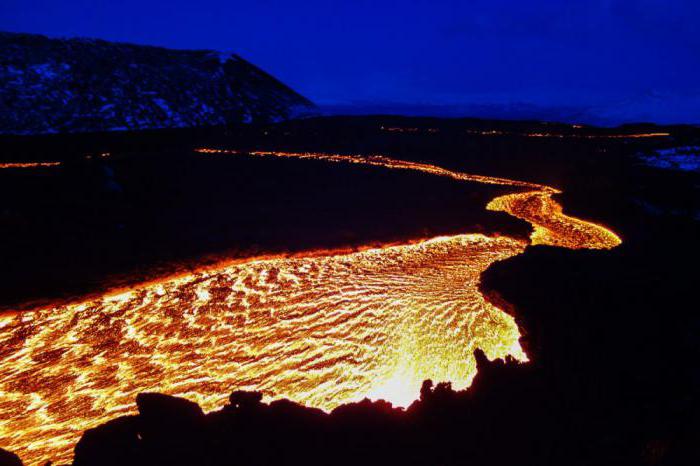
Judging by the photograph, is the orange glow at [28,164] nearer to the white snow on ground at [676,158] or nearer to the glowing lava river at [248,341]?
the glowing lava river at [248,341]

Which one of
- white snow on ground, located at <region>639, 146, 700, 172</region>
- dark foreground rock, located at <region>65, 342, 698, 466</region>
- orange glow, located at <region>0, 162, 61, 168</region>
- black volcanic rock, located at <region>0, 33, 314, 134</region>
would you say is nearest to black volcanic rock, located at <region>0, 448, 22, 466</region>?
dark foreground rock, located at <region>65, 342, 698, 466</region>

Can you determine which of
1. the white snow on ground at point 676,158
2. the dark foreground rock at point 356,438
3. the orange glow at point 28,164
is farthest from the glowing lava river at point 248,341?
the white snow on ground at point 676,158

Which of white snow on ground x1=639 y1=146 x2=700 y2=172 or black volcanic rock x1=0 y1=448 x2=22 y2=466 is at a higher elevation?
white snow on ground x1=639 y1=146 x2=700 y2=172

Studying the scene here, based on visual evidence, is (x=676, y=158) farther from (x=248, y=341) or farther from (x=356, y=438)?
(x=356, y=438)

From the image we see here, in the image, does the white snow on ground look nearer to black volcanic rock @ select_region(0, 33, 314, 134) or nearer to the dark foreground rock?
the dark foreground rock

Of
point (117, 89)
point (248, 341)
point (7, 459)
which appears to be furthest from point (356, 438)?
point (117, 89)

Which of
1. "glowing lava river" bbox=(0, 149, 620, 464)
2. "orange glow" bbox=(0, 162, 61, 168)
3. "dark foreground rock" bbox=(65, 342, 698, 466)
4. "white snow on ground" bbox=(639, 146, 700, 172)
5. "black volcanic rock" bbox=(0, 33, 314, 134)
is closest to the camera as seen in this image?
"dark foreground rock" bbox=(65, 342, 698, 466)
